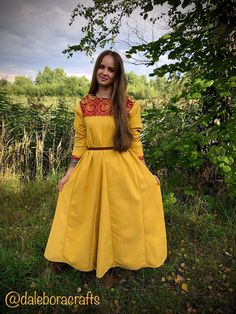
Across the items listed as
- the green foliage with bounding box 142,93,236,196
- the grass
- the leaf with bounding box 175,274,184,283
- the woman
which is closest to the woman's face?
the woman

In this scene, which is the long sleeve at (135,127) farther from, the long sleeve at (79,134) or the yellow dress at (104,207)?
the long sleeve at (79,134)

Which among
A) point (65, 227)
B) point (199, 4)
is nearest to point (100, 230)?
point (65, 227)

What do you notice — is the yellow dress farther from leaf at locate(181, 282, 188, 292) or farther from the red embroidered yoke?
leaf at locate(181, 282, 188, 292)

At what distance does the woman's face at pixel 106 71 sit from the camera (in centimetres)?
224

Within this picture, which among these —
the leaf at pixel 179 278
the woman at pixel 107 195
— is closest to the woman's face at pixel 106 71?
the woman at pixel 107 195

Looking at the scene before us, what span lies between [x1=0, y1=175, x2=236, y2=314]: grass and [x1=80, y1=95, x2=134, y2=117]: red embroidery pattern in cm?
127

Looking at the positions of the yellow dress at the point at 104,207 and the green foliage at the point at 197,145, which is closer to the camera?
the yellow dress at the point at 104,207

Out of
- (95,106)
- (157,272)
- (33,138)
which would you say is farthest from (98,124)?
(33,138)

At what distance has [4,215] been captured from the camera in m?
3.36

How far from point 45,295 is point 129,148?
123 cm

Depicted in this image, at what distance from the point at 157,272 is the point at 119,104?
4.62 ft

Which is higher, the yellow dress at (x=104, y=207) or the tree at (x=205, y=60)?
the tree at (x=205, y=60)

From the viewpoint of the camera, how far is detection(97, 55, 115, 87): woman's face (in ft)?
7.35

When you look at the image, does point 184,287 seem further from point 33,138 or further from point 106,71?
point 33,138
